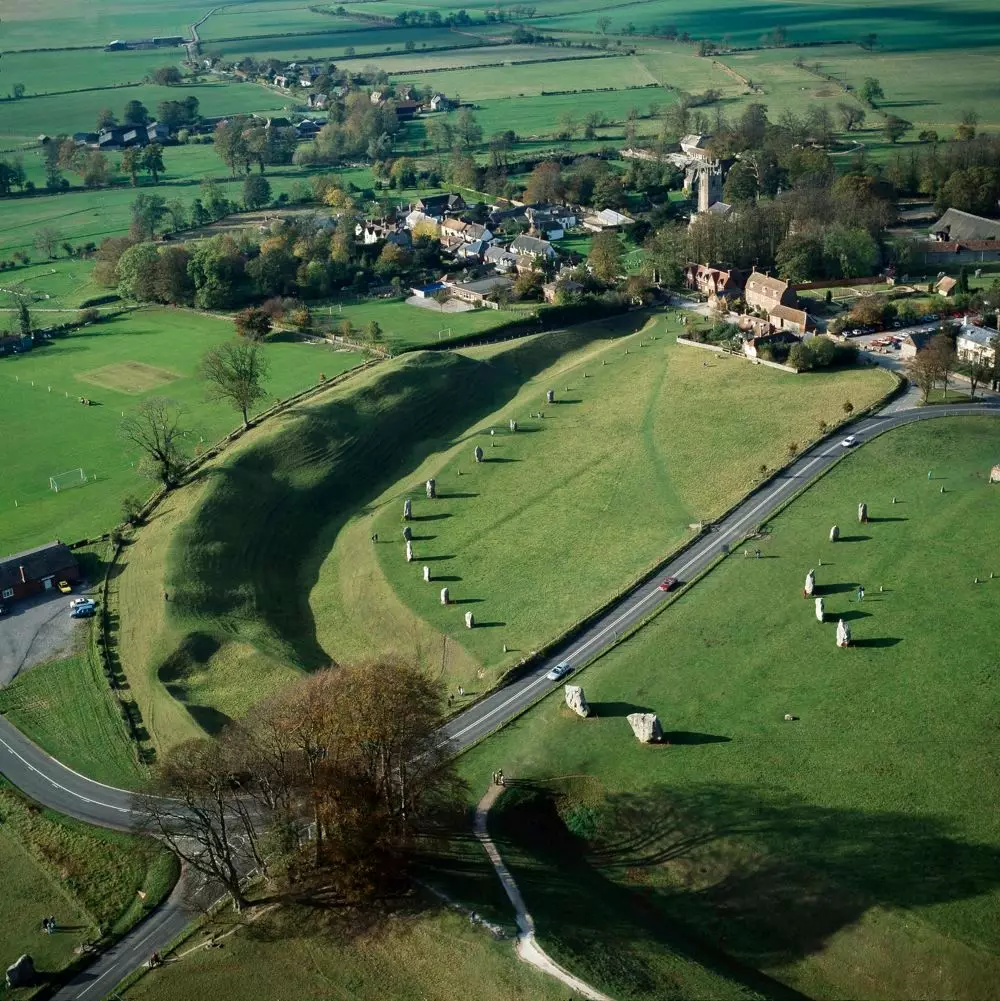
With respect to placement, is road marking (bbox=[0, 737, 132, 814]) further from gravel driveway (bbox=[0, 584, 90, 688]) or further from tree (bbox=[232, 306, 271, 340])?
tree (bbox=[232, 306, 271, 340])

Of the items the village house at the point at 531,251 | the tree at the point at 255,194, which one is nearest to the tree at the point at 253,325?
the village house at the point at 531,251

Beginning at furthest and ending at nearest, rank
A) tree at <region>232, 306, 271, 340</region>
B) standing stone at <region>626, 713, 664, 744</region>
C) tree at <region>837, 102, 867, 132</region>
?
tree at <region>837, 102, 867, 132</region> < tree at <region>232, 306, 271, 340</region> < standing stone at <region>626, 713, 664, 744</region>

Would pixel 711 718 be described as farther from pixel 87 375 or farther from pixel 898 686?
pixel 87 375

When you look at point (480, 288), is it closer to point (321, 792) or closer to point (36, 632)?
point (36, 632)

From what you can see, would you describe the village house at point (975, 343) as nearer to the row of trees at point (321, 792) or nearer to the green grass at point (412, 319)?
the green grass at point (412, 319)

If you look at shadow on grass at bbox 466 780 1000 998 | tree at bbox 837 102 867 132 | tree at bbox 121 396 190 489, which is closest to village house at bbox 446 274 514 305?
tree at bbox 121 396 190 489
